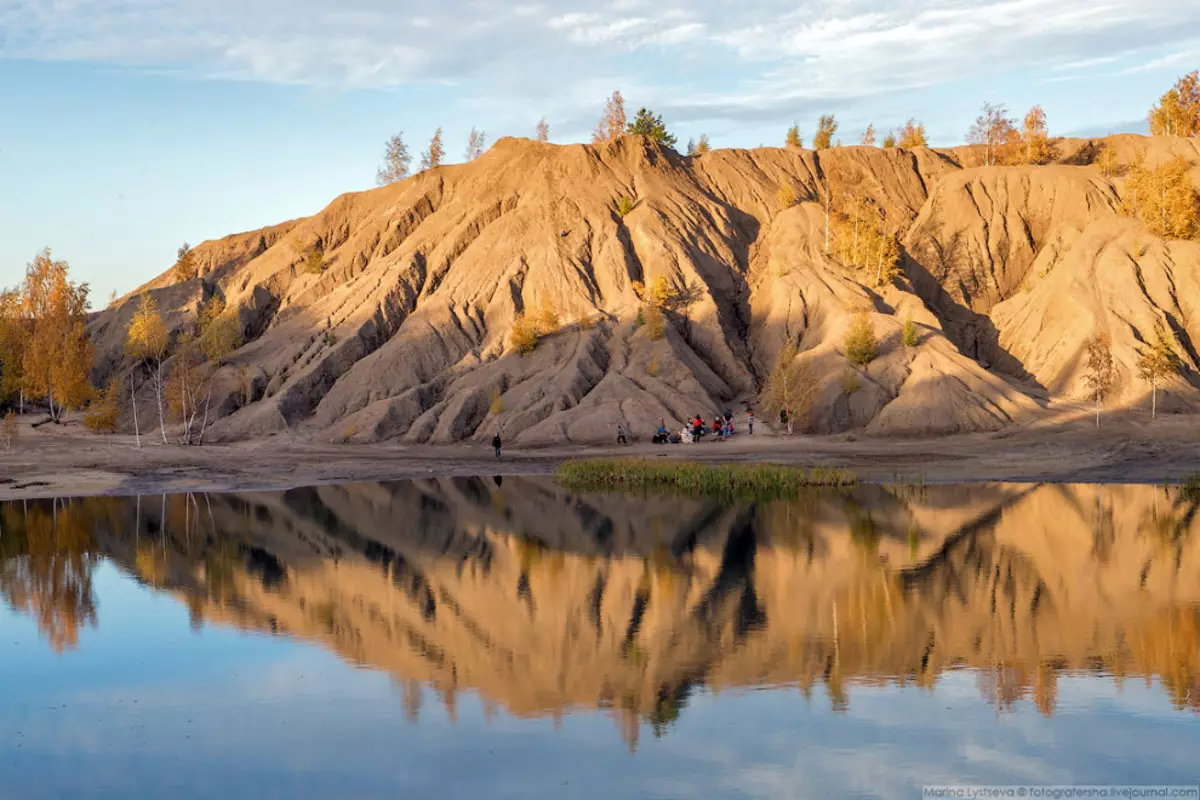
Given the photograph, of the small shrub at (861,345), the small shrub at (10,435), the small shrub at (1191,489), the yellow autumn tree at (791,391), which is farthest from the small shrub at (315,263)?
Result: the small shrub at (1191,489)

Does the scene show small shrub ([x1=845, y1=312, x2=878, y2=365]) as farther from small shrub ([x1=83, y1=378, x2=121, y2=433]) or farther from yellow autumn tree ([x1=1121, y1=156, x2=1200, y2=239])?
small shrub ([x1=83, y1=378, x2=121, y2=433])

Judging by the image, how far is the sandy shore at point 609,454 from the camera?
52156 mm

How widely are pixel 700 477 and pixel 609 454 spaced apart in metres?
12.5

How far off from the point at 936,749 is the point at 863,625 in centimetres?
749

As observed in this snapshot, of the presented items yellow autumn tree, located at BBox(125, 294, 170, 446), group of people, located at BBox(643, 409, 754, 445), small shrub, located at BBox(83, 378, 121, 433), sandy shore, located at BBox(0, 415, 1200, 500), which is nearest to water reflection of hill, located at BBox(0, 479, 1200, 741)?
sandy shore, located at BBox(0, 415, 1200, 500)

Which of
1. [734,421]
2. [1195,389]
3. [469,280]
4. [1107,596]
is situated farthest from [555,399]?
[1107,596]

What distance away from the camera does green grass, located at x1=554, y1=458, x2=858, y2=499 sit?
4831 centimetres

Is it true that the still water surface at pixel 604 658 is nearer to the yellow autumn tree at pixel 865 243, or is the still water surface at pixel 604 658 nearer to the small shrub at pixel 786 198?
the yellow autumn tree at pixel 865 243

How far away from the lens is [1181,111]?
10238cm

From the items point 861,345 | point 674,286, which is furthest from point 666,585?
point 674,286

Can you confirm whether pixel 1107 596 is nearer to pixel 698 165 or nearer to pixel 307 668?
pixel 307 668

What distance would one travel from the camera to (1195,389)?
69.1 m

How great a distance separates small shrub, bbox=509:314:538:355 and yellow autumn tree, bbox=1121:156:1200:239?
44840 millimetres

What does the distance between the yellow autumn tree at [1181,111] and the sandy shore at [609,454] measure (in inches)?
2044
